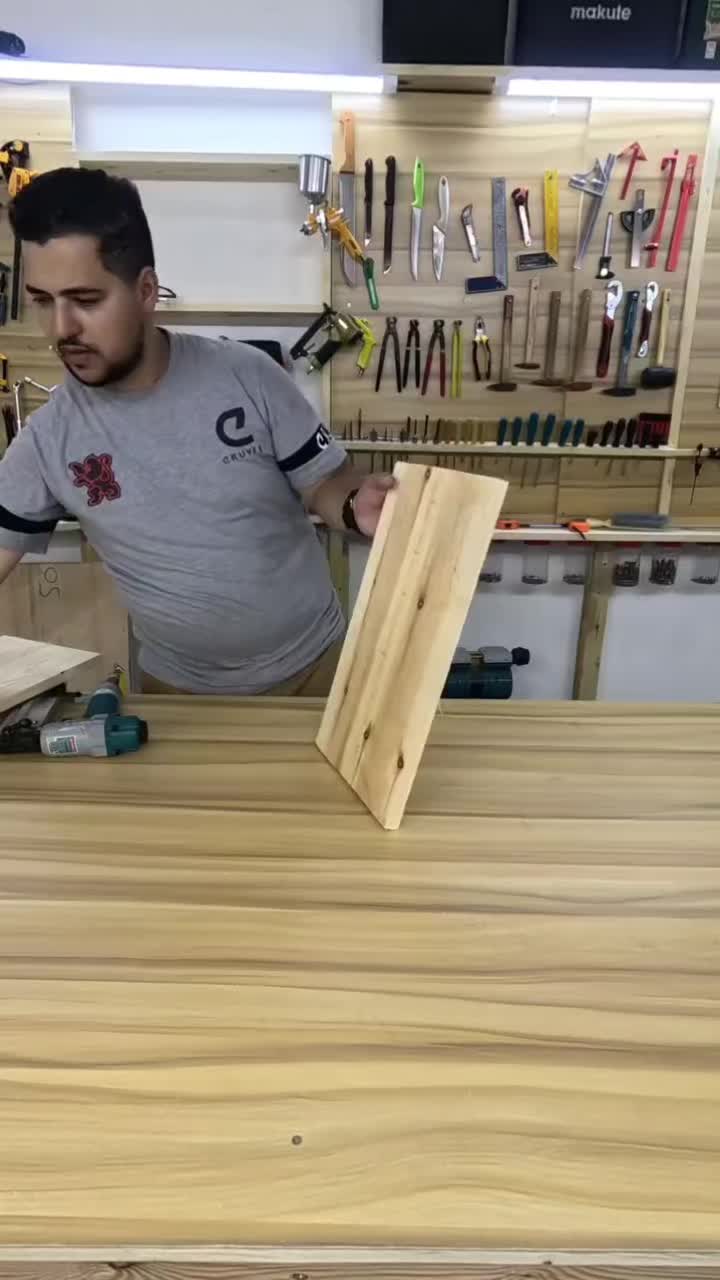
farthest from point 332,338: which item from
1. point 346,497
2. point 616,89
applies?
point 346,497

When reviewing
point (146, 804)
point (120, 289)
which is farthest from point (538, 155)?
point (146, 804)

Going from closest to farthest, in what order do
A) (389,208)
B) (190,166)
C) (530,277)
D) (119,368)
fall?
(119,368) < (190,166) < (389,208) < (530,277)

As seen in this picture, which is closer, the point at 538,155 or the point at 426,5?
the point at 426,5

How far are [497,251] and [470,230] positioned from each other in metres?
0.12

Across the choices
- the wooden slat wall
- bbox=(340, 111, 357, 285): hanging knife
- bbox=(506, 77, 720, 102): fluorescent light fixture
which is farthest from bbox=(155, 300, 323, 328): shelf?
bbox=(506, 77, 720, 102): fluorescent light fixture

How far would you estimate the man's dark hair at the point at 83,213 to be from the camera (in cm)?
125

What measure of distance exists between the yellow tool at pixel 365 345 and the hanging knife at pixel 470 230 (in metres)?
0.46

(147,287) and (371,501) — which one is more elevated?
(147,287)

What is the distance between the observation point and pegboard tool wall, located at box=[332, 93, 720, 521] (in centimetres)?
283

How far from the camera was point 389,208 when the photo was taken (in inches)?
113

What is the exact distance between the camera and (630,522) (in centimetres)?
302

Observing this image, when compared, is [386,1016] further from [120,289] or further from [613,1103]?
A: [120,289]

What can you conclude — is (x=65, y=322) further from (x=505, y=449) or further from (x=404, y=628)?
(x=505, y=449)

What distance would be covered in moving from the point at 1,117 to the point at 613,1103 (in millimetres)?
3406
